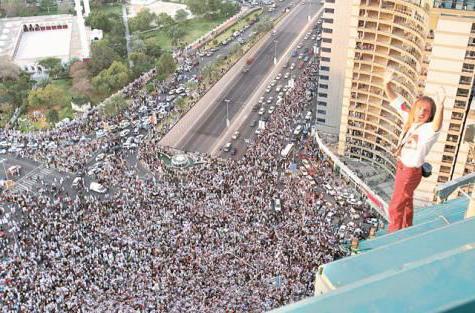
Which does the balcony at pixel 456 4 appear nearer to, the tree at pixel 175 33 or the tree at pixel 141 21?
the tree at pixel 175 33

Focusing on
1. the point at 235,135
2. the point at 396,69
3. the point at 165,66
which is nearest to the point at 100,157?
the point at 235,135

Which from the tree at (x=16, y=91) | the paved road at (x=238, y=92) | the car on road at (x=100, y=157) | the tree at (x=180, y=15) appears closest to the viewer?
the car on road at (x=100, y=157)

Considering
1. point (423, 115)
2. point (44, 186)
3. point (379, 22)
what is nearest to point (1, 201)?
point (44, 186)

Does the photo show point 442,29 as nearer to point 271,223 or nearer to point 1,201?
point 271,223

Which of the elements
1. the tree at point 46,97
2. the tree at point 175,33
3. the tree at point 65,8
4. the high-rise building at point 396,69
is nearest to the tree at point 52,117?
the tree at point 46,97

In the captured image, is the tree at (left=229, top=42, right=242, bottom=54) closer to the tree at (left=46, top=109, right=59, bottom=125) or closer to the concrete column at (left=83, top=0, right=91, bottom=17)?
the concrete column at (left=83, top=0, right=91, bottom=17)

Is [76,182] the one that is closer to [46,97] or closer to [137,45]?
[46,97]
